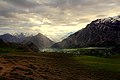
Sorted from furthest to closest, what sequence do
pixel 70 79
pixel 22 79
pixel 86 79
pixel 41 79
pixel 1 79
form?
pixel 86 79 → pixel 70 79 → pixel 41 79 → pixel 22 79 → pixel 1 79

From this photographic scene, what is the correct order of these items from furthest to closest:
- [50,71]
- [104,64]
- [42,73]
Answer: [104,64] < [50,71] < [42,73]

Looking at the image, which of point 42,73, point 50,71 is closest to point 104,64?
point 50,71

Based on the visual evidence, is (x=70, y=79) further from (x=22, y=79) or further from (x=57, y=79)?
(x=22, y=79)

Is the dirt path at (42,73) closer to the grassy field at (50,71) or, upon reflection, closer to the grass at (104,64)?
the grassy field at (50,71)

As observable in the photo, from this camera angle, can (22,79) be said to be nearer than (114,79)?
Yes

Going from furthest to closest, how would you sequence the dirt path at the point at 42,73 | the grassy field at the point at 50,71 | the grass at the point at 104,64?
1. the grass at the point at 104,64
2. the grassy field at the point at 50,71
3. the dirt path at the point at 42,73

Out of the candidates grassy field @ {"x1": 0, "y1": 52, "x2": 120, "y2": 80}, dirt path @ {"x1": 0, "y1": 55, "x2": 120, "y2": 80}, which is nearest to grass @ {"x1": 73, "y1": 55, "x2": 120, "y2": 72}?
grassy field @ {"x1": 0, "y1": 52, "x2": 120, "y2": 80}

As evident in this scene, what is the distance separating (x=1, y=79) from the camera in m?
22.9

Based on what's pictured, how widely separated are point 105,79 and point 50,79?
392 inches

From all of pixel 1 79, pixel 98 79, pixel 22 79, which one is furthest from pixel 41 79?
pixel 98 79

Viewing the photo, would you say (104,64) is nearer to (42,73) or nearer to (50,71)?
(50,71)

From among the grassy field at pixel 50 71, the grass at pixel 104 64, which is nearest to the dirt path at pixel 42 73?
the grassy field at pixel 50 71

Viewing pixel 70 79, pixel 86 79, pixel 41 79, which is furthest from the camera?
pixel 86 79

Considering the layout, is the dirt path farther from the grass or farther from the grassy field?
the grass
